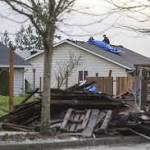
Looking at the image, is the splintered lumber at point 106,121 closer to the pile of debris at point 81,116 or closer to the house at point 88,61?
the pile of debris at point 81,116

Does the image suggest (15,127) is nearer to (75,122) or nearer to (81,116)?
(75,122)

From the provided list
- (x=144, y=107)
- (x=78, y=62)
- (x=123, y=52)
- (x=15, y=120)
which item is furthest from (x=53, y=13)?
(x=123, y=52)

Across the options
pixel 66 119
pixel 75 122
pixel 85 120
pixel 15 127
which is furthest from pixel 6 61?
pixel 85 120

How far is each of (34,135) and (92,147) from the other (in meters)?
1.52

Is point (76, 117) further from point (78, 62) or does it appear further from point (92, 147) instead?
point (78, 62)

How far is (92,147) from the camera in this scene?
13.4 meters

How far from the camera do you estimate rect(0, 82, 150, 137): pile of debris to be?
49.4ft

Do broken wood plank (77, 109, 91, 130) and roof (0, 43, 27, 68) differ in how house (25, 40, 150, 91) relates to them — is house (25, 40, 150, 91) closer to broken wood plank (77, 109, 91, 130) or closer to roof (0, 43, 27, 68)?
roof (0, 43, 27, 68)

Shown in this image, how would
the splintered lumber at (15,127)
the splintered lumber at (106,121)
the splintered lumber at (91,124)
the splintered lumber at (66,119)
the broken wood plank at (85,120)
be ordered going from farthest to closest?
the splintered lumber at (15,127) → the splintered lumber at (66,119) → the broken wood plank at (85,120) → the splintered lumber at (106,121) → the splintered lumber at (91,124)

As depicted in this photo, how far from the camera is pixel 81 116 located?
15.7 meters

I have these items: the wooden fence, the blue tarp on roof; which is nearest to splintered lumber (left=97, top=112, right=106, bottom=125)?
the wooden fence

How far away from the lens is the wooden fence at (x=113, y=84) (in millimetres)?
31234

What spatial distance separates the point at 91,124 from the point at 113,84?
17.3 m

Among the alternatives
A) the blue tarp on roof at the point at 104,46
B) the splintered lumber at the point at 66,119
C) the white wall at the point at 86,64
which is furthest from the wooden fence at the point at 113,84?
the blue tarp on roof at the point at 104,46
